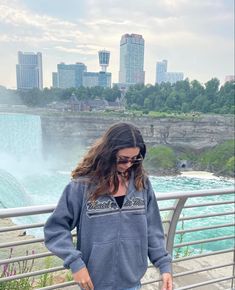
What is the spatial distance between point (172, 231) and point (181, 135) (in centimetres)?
4571

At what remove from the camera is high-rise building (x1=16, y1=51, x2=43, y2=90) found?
1466 centimetres

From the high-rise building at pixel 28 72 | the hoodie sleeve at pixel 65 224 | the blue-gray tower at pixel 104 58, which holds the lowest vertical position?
the hoodie sleeve at pixel 65 224

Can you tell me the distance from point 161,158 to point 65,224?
41.4 m

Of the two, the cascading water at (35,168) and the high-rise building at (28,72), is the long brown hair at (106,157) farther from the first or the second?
the cascading water at (35,168)

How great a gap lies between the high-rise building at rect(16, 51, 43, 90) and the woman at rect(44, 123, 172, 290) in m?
13.6

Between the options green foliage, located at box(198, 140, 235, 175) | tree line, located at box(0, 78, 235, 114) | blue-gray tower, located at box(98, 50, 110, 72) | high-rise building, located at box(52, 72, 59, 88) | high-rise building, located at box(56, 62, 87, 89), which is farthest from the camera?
tree line, located at box(0, 78, 235, 114)

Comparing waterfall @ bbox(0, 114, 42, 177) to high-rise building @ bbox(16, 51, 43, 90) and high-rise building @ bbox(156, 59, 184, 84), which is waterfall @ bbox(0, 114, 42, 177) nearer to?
high-rise building @ bbox(16, 51, 43, 90)

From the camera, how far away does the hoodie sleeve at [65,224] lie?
1255 millimetres

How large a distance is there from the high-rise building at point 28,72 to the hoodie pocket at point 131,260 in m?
13.6

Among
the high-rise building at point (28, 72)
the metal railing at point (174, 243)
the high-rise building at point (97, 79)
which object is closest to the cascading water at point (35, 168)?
the high-rise building at point (97, 79)

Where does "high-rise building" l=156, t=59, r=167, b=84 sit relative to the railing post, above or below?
above

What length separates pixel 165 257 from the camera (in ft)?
4.82

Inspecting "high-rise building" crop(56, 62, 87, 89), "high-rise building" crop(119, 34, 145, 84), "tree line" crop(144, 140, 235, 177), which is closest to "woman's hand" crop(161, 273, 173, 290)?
"high-rise building" crop(56, 62, 87, 89)

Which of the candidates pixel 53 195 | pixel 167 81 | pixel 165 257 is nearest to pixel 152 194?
pixel 165 257
